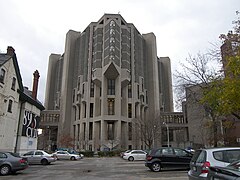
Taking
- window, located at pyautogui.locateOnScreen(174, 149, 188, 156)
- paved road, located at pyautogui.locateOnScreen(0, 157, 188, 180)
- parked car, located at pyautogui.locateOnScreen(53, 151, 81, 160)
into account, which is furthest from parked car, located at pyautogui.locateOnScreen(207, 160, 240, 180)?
parked car, located at pyautogui.locateOnScreen(53, 151, 81, 160)

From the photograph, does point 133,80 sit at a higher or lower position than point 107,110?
higher

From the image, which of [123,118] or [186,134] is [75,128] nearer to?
[123,118]

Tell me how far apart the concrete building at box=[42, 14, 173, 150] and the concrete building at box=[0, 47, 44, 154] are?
34.8 m

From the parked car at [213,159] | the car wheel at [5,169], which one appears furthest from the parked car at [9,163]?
the parked car at [213,159]

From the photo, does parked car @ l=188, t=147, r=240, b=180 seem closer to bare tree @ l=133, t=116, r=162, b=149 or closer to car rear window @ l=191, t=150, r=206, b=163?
car rear window @ l=191, t=150, r=206, b=163

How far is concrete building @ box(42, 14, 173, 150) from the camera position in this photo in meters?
67.3

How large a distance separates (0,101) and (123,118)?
158 feet

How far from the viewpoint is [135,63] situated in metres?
74.3

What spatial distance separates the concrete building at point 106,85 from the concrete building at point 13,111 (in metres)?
34.8

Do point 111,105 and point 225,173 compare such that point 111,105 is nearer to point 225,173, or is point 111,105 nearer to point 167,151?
point 167,151

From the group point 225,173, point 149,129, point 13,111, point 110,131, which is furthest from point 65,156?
point 110,131

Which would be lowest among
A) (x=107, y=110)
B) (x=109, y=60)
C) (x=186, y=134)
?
(x=186, y=134)

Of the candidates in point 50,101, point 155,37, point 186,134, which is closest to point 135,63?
point 155,37

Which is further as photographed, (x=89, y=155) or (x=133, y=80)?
(x=133, y=80)
